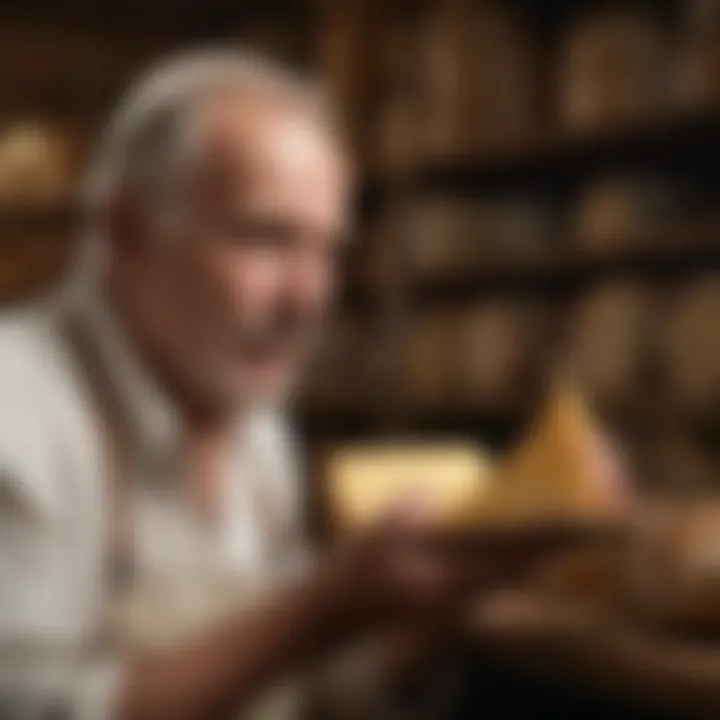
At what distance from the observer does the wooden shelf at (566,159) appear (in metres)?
1.70

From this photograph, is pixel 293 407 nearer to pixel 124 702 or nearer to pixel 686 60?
pixel 686 60

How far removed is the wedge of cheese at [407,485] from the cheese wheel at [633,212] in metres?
0.73

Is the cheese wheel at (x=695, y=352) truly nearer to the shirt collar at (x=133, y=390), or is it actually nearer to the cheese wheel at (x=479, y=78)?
the cheese wheel at (x=479, y=78)

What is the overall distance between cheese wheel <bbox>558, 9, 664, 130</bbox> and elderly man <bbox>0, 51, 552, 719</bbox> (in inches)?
33.6

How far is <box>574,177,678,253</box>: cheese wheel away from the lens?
1762 millimetres

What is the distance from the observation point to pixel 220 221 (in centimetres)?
90

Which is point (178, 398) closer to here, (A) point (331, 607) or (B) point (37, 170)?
(A) point (331, 607)

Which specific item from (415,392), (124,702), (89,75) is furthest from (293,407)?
(124,702)

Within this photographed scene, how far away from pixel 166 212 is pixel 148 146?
5cm

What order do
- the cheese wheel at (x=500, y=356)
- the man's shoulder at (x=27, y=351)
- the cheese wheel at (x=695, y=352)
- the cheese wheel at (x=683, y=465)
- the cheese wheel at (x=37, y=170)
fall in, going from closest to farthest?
the man's shoulder at (x=27, y=351), the cheese wheel at (x=683, y=465), the cheese wheel at (x=695, y=352), the cheese wheel at (x=500, y=356), the cheese wheel at (x=37, y=170)

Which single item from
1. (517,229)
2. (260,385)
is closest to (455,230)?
(517,229)

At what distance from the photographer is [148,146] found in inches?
36.0

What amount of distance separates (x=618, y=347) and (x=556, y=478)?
1.00 metres

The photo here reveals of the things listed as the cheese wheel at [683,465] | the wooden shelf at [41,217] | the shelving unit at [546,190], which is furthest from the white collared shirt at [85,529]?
the wooden shelf at [41,217]
